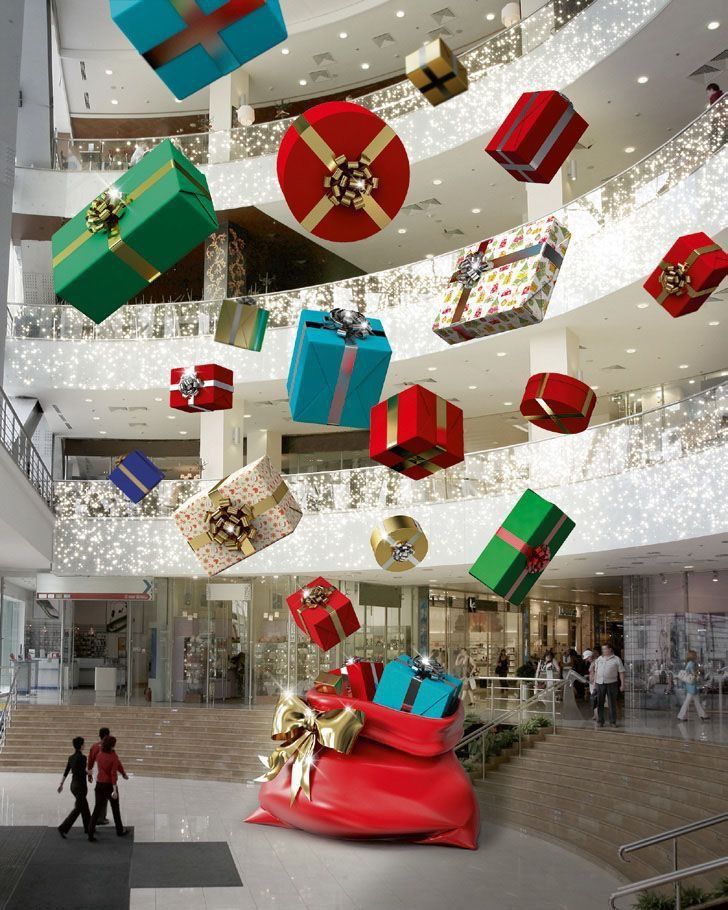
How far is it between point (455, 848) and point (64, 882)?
4598 mm

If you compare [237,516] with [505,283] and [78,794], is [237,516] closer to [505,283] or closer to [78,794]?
[505,283]

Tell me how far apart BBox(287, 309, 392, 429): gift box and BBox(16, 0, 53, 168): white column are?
1750cm

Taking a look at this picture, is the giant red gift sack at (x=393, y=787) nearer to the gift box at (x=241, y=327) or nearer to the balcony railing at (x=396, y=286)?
the gift box at (x=241, y=327)

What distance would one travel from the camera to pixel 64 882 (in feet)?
34.4

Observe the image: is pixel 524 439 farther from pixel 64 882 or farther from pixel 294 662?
pixel 64 882

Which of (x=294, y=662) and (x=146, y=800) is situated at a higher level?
(x=294, y=662)

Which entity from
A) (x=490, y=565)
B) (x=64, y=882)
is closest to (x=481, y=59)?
(x=490, y=565)

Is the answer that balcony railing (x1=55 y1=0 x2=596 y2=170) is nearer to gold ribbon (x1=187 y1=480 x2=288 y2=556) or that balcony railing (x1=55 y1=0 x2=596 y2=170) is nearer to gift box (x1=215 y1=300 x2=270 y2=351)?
gift box (x1=215 y1=300 x2=270 y2=351)

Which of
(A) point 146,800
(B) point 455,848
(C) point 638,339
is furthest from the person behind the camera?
(C) point 638,339

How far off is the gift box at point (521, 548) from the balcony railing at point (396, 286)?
6226 millimetres

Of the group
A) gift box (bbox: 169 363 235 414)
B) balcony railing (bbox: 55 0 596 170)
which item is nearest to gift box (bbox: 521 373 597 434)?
gift box (bbox: 169 363 235 414)

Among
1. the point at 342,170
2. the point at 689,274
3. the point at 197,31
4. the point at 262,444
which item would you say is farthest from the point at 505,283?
the point at 262,444

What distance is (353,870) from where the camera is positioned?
11.5 metres

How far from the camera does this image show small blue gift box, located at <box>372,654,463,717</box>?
12.8 metres
